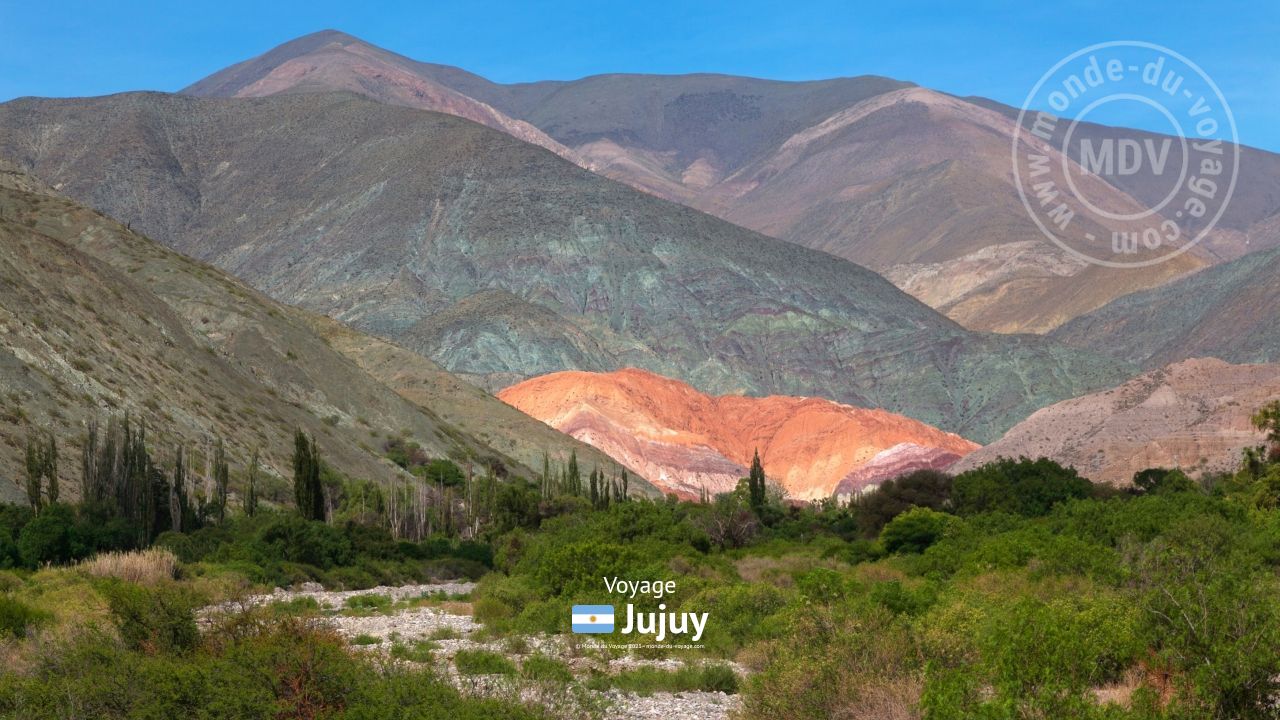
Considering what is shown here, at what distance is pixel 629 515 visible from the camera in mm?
42188

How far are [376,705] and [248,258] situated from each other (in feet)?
585

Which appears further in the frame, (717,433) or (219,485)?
(717,433)

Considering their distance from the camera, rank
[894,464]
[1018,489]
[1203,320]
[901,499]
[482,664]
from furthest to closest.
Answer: [1203,320] < [894,464] < [901,499] < [1018,489] < [482,664]

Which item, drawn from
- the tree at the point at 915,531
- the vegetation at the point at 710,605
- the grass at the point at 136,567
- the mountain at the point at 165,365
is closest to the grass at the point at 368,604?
the vegetation at the point at 710,605

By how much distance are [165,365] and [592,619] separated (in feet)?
140

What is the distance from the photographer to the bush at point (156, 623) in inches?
626

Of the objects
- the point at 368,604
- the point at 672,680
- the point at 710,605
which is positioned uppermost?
the point at 710,605

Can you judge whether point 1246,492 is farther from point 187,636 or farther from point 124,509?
point 187,636

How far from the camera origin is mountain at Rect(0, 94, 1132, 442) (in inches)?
5802

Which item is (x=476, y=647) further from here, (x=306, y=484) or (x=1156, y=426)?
(x=1156, y=426)

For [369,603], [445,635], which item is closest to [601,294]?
[369,603]

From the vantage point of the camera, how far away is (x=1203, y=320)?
176 m

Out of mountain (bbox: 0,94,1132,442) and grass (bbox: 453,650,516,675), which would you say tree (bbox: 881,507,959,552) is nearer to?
grass (bbox: 453,650,516,675)

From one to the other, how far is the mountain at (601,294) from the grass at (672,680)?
10854 cm
